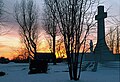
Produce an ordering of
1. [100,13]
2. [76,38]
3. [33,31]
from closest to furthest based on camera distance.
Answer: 1. [76,38]
2. [100,13]
3. [33,31]

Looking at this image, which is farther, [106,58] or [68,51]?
[106,58]

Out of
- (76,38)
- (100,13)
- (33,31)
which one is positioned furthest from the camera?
(33,31)

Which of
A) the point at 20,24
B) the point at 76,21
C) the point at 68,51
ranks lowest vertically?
the point at 68,51

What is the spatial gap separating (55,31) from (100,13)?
297 inches

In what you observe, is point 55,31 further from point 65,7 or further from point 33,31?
point 65,7

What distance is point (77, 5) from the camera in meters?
15.4

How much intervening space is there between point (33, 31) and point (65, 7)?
31472mm

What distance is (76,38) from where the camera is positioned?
1536cm

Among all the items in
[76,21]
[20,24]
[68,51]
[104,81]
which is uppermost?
[20,24]

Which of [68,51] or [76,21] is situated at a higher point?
[76,21]

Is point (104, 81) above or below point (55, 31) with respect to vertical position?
below

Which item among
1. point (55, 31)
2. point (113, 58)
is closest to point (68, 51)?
point (55, 31)

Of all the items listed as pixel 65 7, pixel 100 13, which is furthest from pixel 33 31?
pixel 65 7

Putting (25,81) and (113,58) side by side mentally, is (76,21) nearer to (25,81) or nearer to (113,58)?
(25,81)
